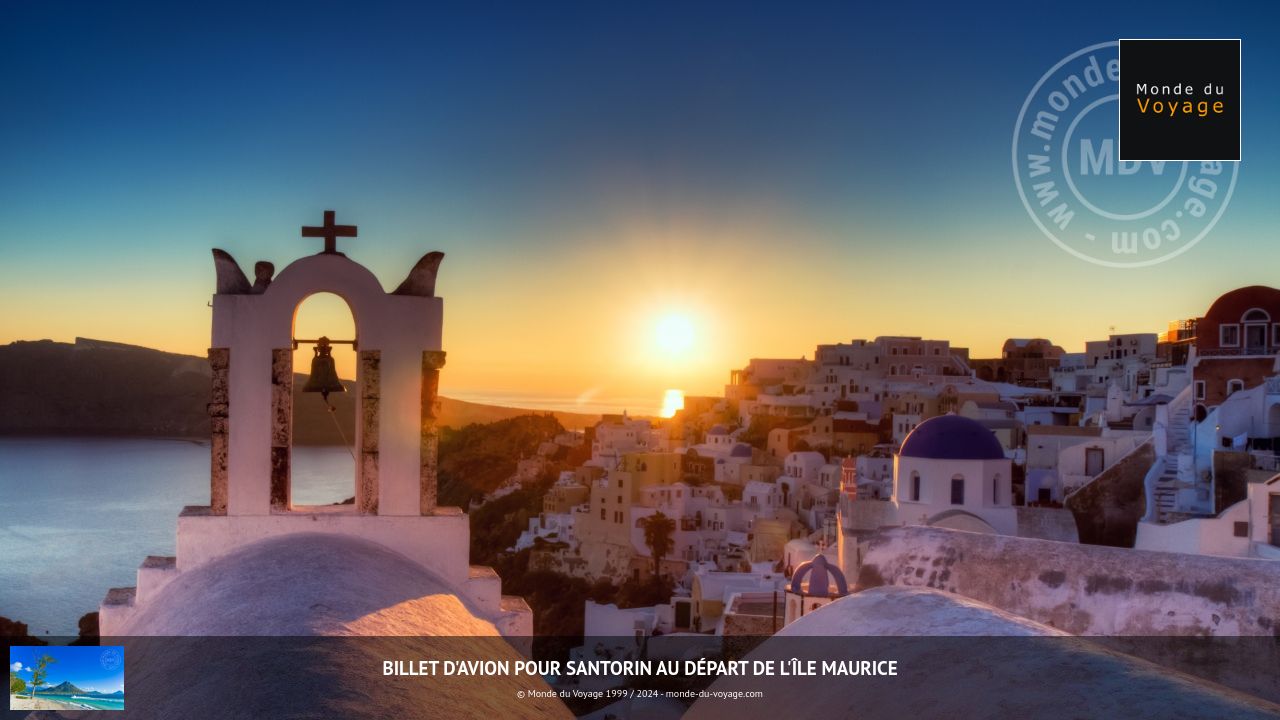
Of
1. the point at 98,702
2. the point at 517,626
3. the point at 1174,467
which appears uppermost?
the point at 98,702

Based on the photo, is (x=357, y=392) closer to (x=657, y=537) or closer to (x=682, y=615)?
(x=682, y=615)

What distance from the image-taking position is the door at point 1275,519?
1639 centimetres

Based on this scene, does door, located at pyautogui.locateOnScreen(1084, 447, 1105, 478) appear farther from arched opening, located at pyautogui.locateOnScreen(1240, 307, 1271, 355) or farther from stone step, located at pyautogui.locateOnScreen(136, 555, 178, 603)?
stone step, located at pyautogui.locateOnScreen(136, 555, 178, 603)

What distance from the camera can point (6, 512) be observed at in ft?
161

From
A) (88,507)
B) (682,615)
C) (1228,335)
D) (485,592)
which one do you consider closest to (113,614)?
(485,592)

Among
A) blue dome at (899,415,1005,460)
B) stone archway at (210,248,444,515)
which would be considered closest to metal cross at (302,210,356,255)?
stone archway at (210,248,444,515)

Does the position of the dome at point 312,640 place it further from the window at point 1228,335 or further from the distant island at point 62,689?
the window at point 1228,335

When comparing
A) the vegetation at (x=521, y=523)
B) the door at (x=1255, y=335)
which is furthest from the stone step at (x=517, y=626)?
the vegetation at (x=521, y=523)

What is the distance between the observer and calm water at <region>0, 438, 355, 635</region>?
105ft

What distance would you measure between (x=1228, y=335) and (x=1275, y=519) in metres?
13.5

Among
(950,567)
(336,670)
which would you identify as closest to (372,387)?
(336,670)

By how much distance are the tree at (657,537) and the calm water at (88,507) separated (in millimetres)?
12267

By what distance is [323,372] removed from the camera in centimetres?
538

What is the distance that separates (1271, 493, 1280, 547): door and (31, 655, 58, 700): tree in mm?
18036
